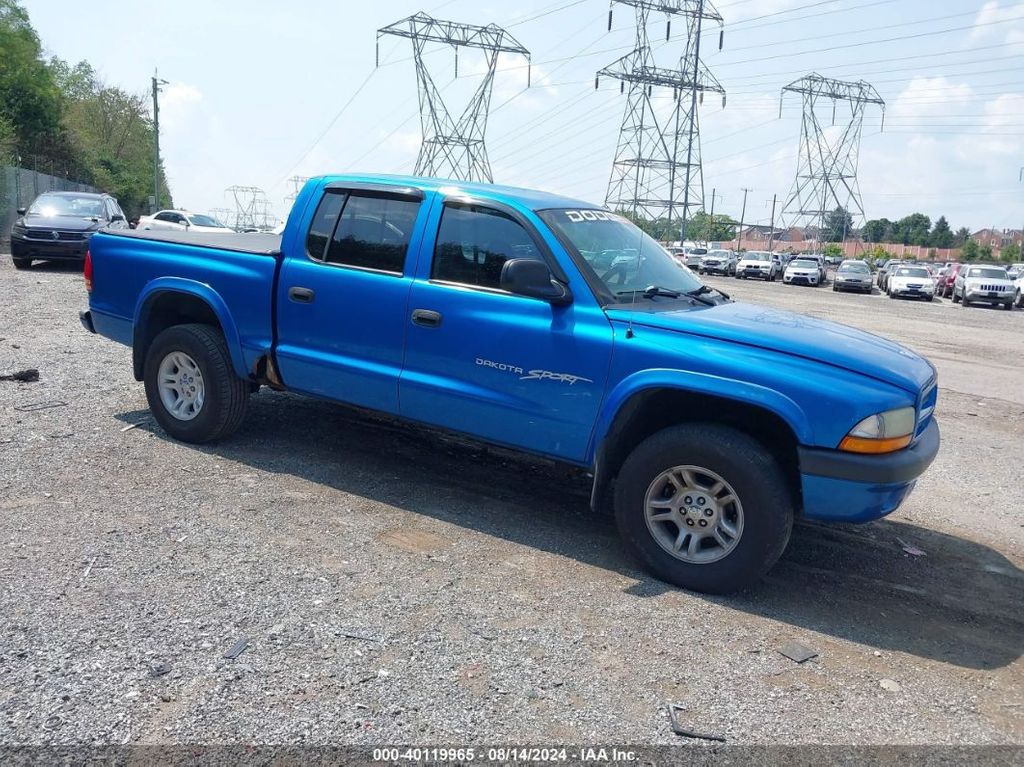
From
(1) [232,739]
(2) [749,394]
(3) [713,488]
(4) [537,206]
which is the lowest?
(1) [232,739]

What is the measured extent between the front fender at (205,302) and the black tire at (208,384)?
9 centimetres

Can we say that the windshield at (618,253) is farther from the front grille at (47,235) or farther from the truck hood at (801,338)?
the front grille at (47,235)

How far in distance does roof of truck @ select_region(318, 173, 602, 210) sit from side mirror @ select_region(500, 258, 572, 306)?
58cm

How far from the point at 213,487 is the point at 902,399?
3879mm

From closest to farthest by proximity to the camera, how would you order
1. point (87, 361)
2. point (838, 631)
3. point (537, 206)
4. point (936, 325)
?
point (838, 631), point (537, 206), point (87, 361), point (936, 325)

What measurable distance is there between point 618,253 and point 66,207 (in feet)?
56.7

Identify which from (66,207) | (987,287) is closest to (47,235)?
(66,207)

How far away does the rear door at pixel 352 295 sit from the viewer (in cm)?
519

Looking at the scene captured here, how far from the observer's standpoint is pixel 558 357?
15.0 feet

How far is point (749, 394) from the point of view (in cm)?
408

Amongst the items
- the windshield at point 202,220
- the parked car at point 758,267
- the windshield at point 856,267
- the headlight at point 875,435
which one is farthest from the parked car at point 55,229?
the parked car at point 758,267

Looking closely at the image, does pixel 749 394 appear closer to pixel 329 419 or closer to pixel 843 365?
pixel 843 365

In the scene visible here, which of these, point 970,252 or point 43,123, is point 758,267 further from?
point 970,252

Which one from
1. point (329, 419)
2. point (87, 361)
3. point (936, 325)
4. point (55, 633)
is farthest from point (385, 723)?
point (936, 325)
